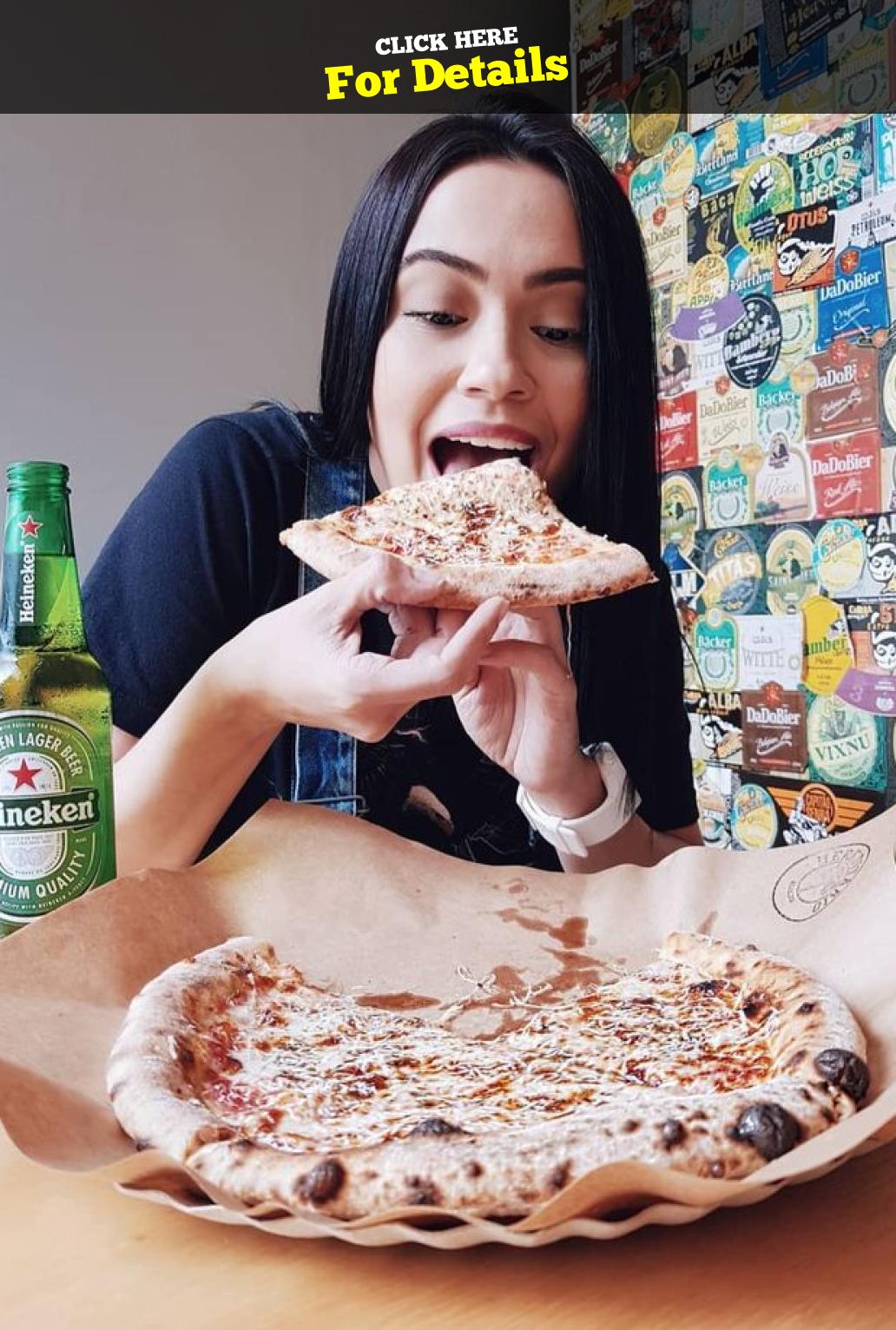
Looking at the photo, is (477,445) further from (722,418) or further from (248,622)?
(722,418)

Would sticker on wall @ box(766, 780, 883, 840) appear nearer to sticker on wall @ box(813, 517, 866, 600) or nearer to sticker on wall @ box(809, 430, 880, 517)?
sticker on wall @ box(813, 517, 866, 600)

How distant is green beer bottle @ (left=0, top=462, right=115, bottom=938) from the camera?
99 cm

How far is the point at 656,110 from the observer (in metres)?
3.45

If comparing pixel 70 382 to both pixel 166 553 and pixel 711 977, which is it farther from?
pixel 711 977

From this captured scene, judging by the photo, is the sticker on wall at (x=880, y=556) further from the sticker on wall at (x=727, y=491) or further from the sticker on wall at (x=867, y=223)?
the sticker on wall at (x=867, y=223)

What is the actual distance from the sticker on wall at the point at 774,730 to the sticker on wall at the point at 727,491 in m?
0.47

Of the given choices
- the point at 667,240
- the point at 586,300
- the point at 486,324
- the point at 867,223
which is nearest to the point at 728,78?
the point at 667,240

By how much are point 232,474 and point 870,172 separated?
1.86 metres

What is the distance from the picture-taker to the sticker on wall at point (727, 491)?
10.6 ft

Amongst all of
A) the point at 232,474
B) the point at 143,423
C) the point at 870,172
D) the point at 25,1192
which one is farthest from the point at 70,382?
the point at 25,1192

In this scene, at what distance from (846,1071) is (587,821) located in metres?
0.86

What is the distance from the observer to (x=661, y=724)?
2008 mm

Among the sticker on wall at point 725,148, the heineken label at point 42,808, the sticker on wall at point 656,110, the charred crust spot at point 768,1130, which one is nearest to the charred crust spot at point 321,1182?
the charred crust spot at point 768,1130

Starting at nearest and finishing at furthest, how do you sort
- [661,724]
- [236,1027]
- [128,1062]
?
[128,1062]
[236,1027]
[661,724]
